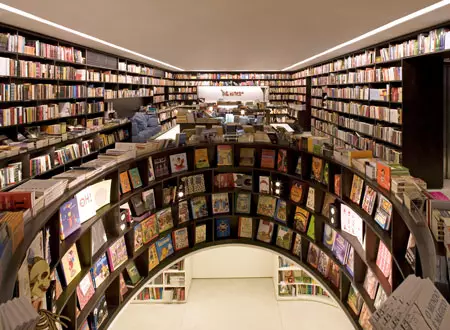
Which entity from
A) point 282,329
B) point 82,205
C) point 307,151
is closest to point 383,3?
point 307,151

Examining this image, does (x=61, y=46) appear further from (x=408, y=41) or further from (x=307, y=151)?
(x=408, y=41)

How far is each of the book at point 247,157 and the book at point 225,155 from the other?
16cm

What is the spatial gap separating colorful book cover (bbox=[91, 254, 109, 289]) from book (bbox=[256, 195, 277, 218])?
7.80 ft

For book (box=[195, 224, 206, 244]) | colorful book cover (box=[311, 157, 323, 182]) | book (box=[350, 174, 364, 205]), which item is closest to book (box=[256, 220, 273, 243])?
book (box=[195, 224, 206, 244])

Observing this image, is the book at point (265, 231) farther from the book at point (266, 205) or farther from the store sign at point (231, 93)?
the store sign at point (231, 93)

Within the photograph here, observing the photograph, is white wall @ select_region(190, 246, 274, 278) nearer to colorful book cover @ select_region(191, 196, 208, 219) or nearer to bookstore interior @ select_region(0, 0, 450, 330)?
bookstore interior @ select_region(0, 0, 450, 330)

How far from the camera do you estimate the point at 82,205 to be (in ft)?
10.1

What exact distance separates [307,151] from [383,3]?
5.95ft

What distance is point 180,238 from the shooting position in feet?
16.9

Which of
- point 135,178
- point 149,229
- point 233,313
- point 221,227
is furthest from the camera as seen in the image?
point 233,313

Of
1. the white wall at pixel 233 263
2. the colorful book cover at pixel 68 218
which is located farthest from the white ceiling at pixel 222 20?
the white wall at pixel 233 263

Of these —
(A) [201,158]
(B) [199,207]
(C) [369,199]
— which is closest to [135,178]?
(A) [201,158]

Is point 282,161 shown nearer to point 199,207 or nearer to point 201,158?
point 201,158

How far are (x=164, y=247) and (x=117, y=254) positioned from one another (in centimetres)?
106
